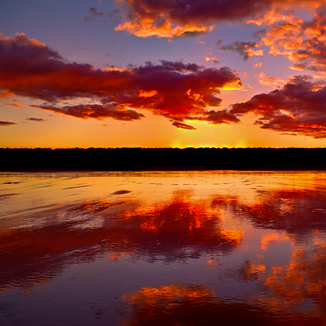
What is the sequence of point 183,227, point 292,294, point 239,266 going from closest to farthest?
point 292,294
point 239,266
point 183,227

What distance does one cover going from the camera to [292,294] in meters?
4.30

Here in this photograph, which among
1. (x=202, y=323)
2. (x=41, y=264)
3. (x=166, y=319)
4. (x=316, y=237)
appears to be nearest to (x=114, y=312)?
(x=166, y=319)

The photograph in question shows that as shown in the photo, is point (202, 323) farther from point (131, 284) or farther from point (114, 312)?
point (131, 284)

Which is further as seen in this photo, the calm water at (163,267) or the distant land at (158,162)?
the distant land at (158,162)

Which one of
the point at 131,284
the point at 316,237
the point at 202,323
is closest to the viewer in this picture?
the point at 202,323

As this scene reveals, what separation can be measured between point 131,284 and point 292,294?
7.23 ft

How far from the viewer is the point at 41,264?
5551 mm

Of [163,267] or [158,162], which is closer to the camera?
[163,267]

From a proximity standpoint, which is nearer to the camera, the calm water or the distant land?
the calm water

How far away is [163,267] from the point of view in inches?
210

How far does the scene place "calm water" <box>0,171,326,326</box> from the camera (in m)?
3.81

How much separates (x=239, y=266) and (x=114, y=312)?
241cm

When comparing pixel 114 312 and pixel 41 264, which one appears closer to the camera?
pixel 114 312

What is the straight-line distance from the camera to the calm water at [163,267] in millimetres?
3814
